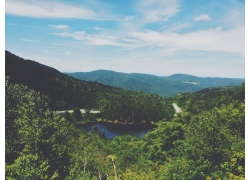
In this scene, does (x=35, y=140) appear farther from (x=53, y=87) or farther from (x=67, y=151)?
(x=53, y=87)

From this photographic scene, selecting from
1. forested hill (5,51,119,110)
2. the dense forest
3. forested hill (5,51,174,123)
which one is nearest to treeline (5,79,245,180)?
the dense forest

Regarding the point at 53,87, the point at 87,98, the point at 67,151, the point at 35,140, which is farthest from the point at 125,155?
the point at 53,87

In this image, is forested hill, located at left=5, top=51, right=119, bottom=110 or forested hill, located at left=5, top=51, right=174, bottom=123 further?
forested hill, located at left=5, top=51, right=119, bottom=110

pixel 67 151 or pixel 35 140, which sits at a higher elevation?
pixel 35 140

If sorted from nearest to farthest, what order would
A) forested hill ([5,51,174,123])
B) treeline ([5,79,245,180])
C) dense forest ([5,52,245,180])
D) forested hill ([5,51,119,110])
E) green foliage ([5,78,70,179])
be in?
treeline ([5,79,245,180]), dense forest ([5,52,245,180]), green foliage ([5,78,70,179]), forested hill ([5,51,174,123]), forested hill ([5,51,119,110])

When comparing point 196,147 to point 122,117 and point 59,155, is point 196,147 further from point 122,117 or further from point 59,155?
point 122,117

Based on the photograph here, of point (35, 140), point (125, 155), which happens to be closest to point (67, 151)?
point (35, 140)

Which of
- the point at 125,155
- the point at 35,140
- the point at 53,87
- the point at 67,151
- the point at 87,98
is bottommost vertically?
the point at 87,98

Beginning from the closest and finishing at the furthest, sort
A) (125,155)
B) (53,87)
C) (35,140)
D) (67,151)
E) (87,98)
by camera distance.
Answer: (35,140)
(67,151)
(125,155)
(53,87)
(87,98)

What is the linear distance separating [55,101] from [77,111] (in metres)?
36.0

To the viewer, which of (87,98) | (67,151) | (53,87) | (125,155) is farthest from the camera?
(87,98)

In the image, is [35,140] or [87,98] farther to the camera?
[87,98]

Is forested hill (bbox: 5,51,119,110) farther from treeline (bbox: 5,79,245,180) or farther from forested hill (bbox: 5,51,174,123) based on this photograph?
treeline (bbox: 5,79,245,180)
